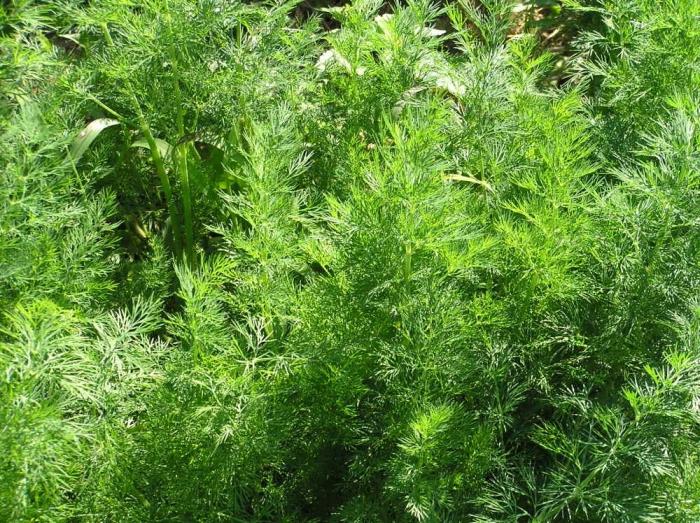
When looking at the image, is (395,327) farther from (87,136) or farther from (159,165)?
(87,136)

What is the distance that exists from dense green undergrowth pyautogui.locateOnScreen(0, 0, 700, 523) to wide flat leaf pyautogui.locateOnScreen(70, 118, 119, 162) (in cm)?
16

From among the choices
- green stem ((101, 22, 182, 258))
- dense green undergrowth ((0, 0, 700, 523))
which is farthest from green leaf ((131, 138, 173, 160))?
dense green undergrowth ((0, 0, 700, 523))

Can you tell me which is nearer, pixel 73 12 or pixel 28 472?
pixel 28 472

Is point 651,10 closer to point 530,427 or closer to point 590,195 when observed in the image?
point 590,195

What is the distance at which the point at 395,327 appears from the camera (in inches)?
72.4

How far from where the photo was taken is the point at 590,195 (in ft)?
6.59

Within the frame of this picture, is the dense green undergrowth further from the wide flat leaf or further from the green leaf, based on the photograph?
the green leaf

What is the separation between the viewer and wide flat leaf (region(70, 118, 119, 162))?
237 centimetres

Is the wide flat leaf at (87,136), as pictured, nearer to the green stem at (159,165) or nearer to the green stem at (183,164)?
the green stem at (159,165)

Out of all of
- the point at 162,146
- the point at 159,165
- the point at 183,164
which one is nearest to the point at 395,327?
the point at 183,164

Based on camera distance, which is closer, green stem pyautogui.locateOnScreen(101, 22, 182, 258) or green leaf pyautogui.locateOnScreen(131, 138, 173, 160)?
green stem pyautogui.locateOnScreen(101, 22, 182, 258)

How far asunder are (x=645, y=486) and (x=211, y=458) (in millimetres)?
861

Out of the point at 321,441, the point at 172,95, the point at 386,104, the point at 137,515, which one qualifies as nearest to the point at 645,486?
Result: the point at 321,441

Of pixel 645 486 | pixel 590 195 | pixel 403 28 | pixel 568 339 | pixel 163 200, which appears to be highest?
pixel 403 28
